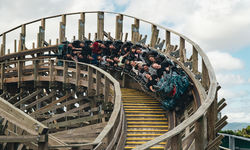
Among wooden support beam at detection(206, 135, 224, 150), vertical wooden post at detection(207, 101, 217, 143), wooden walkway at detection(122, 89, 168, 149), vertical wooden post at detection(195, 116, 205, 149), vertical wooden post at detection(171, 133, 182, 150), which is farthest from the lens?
wooden walkway at detection(122, 89, 168, 149)

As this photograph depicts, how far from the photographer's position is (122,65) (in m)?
14.4

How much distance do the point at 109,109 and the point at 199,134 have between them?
5.54m

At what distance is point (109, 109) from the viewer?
11508mm

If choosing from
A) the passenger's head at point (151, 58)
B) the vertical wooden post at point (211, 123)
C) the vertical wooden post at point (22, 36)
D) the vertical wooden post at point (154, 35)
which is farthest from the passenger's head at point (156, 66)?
the vertical wooden post at point (22, 36)

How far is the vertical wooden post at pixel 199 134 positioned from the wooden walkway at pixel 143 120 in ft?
9.26

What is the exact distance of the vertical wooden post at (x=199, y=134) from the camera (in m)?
6.16

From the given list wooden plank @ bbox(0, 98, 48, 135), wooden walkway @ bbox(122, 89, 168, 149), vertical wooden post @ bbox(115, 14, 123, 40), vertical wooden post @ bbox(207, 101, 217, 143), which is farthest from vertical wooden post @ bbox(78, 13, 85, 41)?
vertical wooden post @ bbox(207, 101, 217, 143)

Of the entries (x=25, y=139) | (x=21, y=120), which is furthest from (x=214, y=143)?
(x=21, y=120)

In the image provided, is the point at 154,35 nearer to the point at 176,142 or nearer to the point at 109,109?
the point at 109,109

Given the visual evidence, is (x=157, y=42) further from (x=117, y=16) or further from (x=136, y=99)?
(x=117, y=16)

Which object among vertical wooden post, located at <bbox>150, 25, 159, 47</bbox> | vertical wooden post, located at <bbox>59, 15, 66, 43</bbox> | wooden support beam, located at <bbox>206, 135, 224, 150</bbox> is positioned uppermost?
vertical wooden post, located at <bbox>59, 15, 66, 43</bbox>

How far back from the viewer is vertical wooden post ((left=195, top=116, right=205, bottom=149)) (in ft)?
20.2

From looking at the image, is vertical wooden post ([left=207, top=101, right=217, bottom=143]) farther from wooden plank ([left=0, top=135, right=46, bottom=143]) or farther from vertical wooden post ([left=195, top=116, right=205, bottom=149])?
wooden plank ([left=0, top=135, right=46, bottom=143])

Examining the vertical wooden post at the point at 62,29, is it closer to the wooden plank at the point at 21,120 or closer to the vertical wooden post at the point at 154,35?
the vertical wooden post at the point at 154,35
